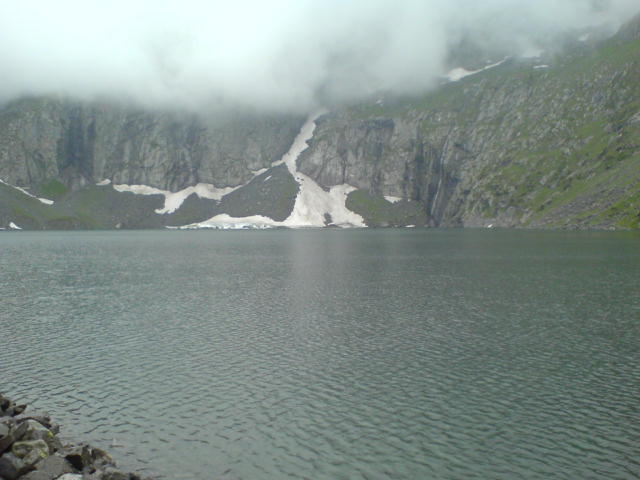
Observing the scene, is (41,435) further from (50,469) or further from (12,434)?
(50,469)

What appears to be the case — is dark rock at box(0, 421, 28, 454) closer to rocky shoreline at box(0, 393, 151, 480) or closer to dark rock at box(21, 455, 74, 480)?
rocky shoreline at box(0, 393, 151, 480)

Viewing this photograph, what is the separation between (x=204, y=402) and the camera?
29.1m

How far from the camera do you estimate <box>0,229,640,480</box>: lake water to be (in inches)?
887

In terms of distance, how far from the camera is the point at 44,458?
20.2 metres

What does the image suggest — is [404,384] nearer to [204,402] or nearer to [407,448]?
[407,448]

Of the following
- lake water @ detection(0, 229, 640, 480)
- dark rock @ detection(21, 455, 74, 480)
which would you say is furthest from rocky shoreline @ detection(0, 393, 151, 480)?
lake water @ detection(0, 229, 640, 480)

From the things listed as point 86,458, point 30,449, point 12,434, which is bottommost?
point 86,458

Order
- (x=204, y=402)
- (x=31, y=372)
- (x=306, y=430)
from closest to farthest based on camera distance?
(x=306, y=430) → (x=204, y=402) → (x=31, y=372)

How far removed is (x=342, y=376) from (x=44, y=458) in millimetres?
18172

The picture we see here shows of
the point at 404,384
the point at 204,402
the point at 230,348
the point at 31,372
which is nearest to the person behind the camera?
the point at 204,402

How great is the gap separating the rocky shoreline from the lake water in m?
1.90

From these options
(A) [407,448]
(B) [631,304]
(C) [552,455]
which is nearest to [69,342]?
(A) [407,448]

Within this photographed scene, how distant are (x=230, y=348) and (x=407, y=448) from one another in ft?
67.6

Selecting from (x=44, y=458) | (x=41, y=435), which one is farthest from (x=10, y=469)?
(x=41, y=435)
